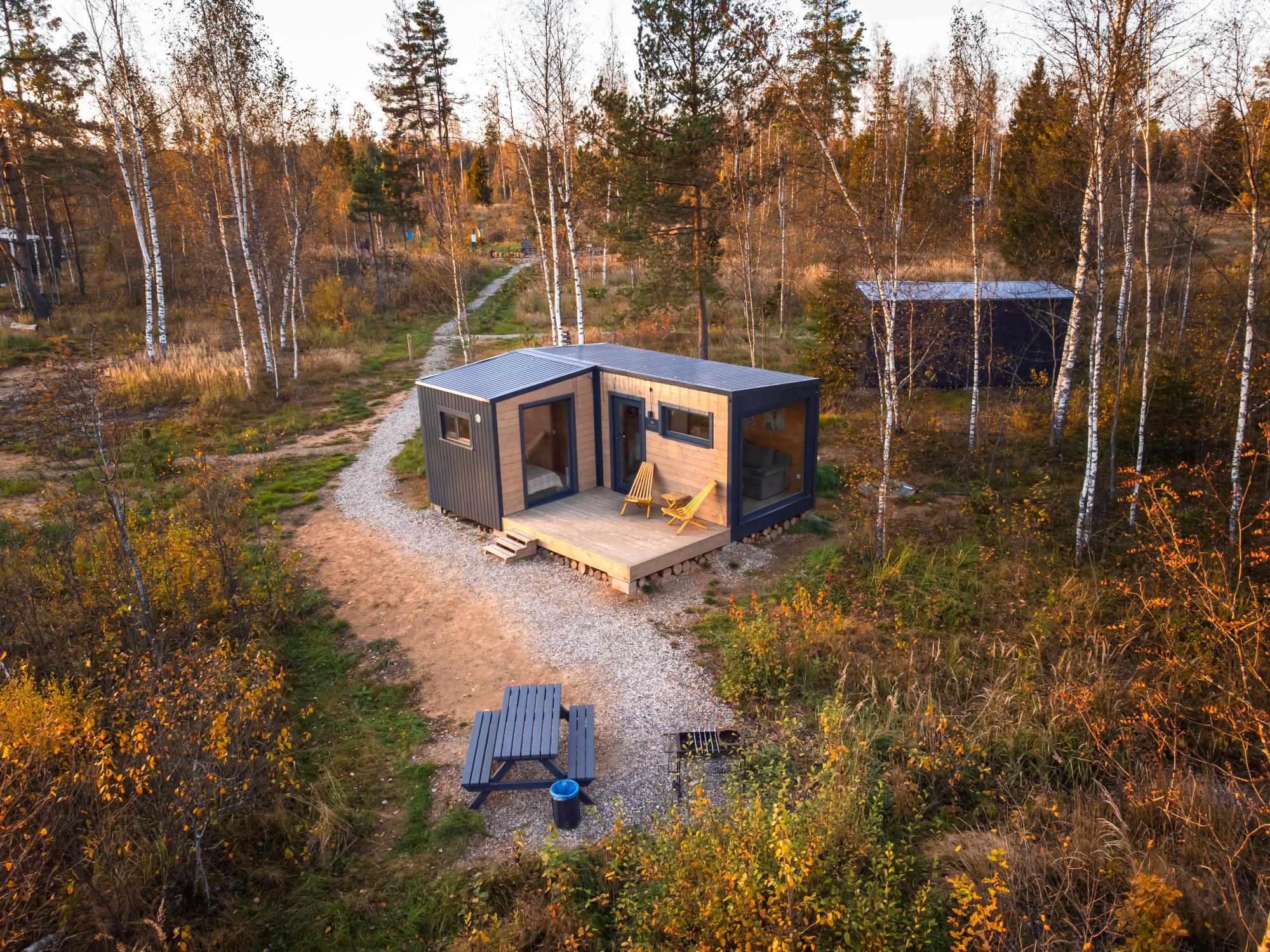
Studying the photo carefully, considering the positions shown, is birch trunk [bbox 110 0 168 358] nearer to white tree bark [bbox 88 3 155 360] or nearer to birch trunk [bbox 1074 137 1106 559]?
white tree bark [bbox 88 3 155 360]

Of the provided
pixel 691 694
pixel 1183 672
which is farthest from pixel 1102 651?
pixel 691 694

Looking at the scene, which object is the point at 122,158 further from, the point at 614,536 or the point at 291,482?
the point at 614,536

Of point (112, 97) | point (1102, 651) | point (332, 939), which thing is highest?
point (112, 97)

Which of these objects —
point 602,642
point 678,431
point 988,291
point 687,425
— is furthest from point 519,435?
point 988,291

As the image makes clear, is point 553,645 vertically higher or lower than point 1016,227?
lower

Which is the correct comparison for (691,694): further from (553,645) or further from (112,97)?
(112,97)

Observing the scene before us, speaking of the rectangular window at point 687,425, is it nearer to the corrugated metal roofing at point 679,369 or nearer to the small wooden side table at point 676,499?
the corrugated metal roofing at point 679,369

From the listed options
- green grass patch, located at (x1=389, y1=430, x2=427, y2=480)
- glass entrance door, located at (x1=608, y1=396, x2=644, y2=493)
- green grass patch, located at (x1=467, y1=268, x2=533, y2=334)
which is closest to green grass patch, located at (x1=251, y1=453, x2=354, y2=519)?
green grass patch, located at (x1=389, y1=430, x2=427, y2=480)
